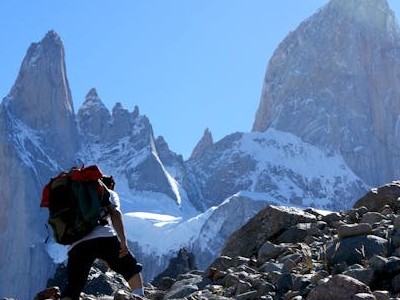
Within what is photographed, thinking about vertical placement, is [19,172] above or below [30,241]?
above

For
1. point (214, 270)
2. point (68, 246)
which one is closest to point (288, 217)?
point (214, 270)

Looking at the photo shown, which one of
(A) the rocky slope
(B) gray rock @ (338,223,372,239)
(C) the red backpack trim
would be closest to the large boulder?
(A) the rocky slope

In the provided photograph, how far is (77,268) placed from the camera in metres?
6.30

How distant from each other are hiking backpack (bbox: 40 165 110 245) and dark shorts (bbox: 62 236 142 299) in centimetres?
12

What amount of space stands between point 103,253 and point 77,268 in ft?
0.76

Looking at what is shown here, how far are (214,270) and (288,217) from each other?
2.45 m

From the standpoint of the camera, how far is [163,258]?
547 feet

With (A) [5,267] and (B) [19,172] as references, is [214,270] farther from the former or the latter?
(B) [19,172]

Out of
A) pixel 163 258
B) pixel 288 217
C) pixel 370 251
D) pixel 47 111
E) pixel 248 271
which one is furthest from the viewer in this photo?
pixel 47 111

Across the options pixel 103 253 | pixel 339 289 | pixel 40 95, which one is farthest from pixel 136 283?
pixel 40 95

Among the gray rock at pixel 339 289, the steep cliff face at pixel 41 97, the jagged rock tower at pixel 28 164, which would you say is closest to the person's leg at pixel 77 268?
the gray rock at pixel 339 289

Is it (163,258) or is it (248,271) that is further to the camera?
(163,258)

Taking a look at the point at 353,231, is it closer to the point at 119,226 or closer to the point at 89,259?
the point at 119,226

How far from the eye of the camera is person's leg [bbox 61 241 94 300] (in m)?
6.25
